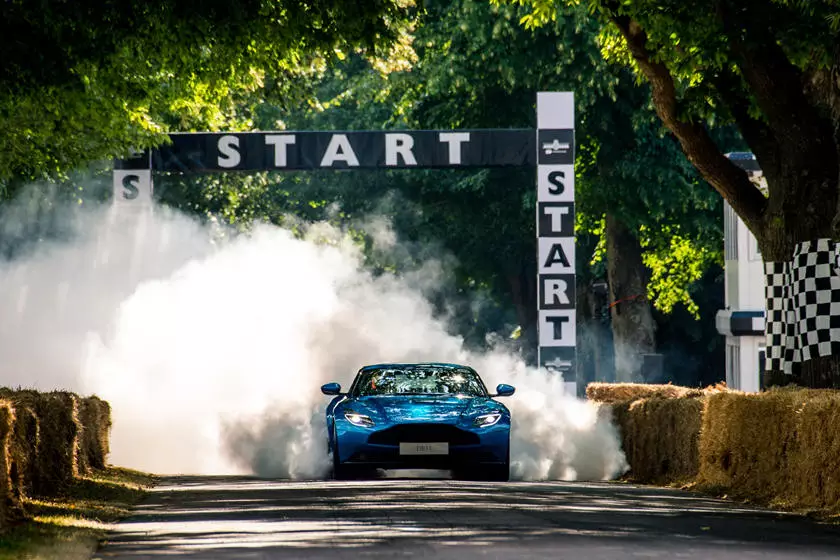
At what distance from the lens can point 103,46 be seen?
19.8 m

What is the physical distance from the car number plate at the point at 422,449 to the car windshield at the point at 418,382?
1331 mm

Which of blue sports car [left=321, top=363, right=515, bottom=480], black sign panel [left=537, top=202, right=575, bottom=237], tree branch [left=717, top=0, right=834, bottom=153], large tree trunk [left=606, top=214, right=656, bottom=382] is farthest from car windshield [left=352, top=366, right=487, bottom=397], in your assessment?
large tree trunk [left=606, top=214, right=656, bottom=382]

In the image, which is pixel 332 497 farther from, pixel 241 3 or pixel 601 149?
pixel 601 149

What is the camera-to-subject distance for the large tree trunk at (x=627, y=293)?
44156 mm

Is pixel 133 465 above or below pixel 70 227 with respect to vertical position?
below

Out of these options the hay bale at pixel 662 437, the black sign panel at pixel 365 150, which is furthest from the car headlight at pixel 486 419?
the black sign panel at pixel 365 150

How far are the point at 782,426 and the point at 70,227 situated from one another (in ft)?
107

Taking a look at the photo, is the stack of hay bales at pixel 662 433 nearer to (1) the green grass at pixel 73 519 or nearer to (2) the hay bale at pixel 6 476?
(1) the green grass at pixel 73 519

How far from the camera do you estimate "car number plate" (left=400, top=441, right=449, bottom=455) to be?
752 inches

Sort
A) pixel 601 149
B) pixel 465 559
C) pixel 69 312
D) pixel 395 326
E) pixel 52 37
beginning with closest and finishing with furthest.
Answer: pixel 465 559 → pixel 52 37 → pixel 69 312 → pixel 395 326 → pixel 601 149

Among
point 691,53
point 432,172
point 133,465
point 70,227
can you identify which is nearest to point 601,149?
point 432,172

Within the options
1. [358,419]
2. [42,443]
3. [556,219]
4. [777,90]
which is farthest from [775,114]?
[556,219]

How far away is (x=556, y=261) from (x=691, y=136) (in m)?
8.56

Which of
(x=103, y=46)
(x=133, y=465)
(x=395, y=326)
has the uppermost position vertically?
(x=103, y=46)
